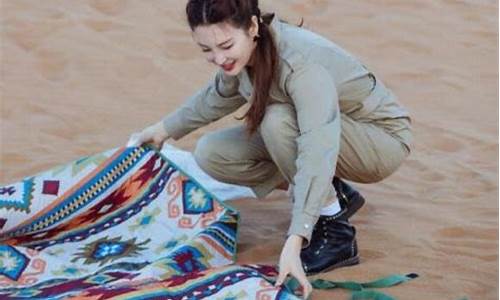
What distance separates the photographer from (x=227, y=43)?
3043 millimetres

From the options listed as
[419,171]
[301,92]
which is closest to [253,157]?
[301,92]

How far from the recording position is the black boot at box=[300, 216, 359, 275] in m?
3.31

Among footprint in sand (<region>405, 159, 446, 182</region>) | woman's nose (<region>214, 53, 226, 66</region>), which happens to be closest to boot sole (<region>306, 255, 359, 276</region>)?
woman's nose (<region>214, 53, 226, 66</region>)

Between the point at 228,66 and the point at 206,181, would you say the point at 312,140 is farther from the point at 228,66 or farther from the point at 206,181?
the point at 206,181

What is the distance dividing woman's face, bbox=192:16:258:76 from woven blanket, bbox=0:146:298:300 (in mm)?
520

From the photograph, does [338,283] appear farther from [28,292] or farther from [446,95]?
[446,95]

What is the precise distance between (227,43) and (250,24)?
0.27ft

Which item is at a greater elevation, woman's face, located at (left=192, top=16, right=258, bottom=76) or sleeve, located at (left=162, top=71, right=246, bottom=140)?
woman's face, located at (left=192, top=16, right=258, bottom=76)

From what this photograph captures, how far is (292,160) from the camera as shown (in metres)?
3.23

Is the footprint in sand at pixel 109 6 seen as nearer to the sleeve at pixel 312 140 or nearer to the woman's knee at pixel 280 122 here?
the woman's knee at pixel 280 122

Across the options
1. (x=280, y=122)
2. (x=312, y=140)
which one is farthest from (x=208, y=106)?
(x=312, y=140)

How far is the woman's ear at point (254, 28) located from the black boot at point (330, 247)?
56 centimetres

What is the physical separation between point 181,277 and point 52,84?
91.2 inches

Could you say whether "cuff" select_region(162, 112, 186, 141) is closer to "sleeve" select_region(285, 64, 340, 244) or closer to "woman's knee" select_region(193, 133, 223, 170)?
"woman's knee" select_region(193, 133, 223, 170)
